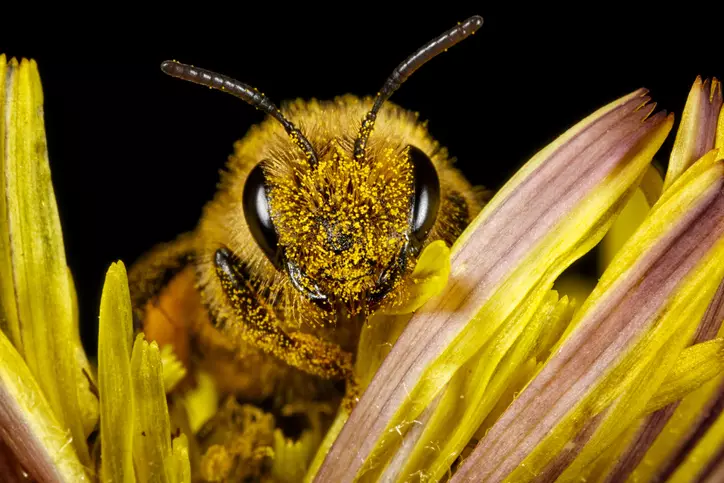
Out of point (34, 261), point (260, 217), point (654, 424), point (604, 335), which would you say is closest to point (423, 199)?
point (260, 217)

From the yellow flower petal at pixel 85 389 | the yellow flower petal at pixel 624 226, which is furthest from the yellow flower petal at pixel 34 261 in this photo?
the yellow flower petal at pixel 624 226

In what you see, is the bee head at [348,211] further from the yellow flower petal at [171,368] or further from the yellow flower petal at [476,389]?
the yellow flower petal at [171,368]

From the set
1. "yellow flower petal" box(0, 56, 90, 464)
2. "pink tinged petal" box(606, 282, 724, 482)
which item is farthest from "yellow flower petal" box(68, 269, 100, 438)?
"pink tinged petal" box(606, 282, 724, 482)

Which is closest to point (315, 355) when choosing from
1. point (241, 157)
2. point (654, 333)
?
point (241, 157)

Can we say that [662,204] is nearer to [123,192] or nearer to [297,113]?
[297,113]

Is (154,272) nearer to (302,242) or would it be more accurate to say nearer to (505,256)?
(302,242)

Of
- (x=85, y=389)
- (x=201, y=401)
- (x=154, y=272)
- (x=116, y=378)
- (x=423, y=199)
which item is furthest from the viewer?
(x=154, y=272)
